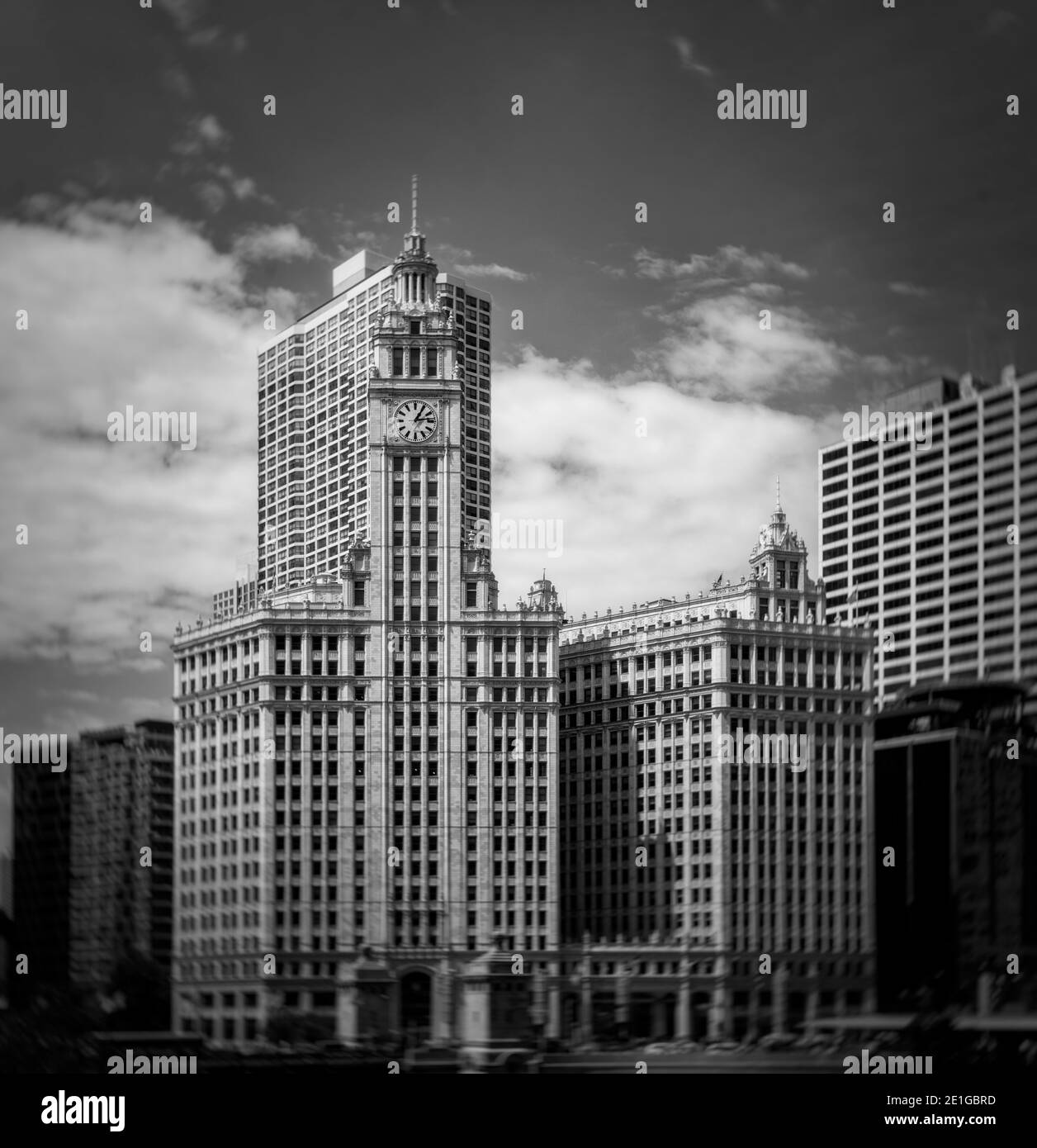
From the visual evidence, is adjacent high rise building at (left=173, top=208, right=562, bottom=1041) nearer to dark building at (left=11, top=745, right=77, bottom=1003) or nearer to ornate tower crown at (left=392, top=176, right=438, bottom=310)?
ornate tower crown at (left=392, top=176, right=438, bottom=310)

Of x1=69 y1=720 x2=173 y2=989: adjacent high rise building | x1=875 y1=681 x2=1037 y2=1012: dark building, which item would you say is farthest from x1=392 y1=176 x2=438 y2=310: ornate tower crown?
x1=875 y1=681 x2=1037 y2=1012: dark building

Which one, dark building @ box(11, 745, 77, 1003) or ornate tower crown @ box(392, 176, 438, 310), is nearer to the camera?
ornate tower crown @ box(392, 176, 438, 310)

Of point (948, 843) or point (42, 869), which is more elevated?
point (948, 843)

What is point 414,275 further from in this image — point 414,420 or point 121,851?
point 121,851

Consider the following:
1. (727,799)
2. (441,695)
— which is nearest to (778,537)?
(727,799)

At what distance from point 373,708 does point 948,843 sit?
1471cm

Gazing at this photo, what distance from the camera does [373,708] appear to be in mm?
47562

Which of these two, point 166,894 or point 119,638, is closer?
point 119,638

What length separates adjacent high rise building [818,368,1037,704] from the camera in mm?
36594

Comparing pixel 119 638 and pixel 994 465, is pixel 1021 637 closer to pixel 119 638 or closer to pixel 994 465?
pixel 994 465

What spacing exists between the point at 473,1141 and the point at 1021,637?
17059 mm

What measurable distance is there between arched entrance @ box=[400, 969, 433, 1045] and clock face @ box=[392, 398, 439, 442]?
14.6 metres

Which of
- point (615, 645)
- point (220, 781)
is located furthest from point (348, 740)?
point (615, 645)

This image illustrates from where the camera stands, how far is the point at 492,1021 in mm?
40781
